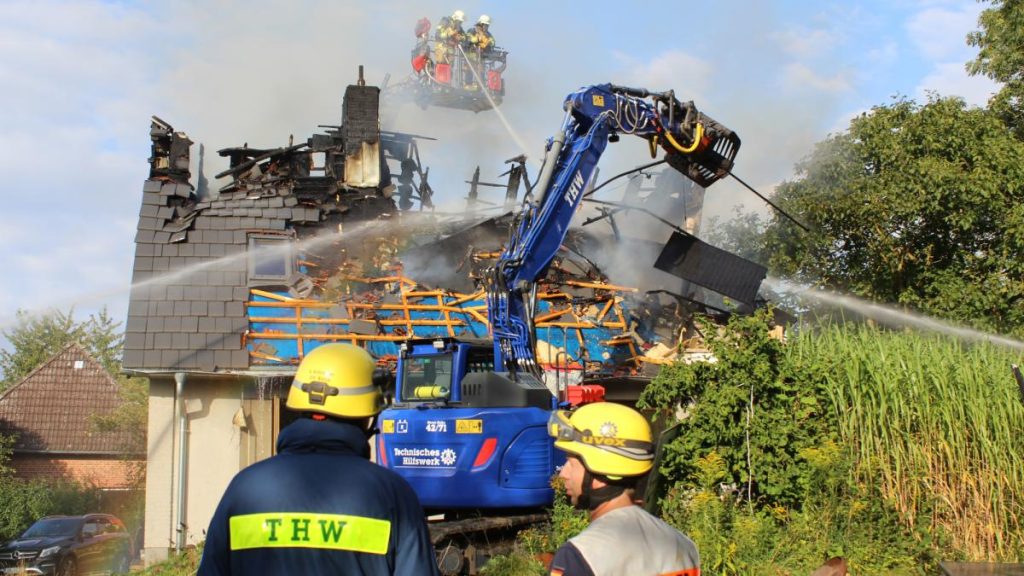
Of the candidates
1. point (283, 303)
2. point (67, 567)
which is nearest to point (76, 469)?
point (67, 567)

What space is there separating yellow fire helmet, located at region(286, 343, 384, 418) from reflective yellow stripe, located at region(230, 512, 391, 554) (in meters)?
0.37

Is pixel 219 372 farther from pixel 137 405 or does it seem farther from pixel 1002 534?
pixel 137 405

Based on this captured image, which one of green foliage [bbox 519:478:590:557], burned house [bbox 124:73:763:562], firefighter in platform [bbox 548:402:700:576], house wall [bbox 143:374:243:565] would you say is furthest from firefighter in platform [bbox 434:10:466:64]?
firefighter in platform [bbox 548:402:700:576]

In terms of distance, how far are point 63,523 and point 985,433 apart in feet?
54.1

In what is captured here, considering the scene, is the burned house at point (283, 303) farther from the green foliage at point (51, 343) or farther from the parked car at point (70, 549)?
the green foliage at point (51, 343)

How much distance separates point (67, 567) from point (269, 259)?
666cm

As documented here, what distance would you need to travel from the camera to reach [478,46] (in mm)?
29703

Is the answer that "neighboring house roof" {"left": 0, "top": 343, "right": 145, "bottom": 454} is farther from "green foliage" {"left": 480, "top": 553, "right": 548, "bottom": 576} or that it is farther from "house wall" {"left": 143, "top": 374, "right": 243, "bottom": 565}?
"green foliage" {"left": 480, "top": 553, "right": 548, "bottom": 576}

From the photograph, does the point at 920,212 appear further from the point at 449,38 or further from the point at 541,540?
the point at 449,38

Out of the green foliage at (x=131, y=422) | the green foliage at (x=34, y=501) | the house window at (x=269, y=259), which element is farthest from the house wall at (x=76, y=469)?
the house window at (x=269, y=259)

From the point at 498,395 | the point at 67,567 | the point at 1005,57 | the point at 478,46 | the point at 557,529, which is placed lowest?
the point at 67,567

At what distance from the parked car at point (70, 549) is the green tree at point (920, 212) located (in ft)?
41.6

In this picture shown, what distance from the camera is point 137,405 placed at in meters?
32.9

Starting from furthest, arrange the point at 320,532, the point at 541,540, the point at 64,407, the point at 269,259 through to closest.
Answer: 1. the point at 64,407
2. the point at 269,259
3. the point at 541,540
4. the point at 320,532
